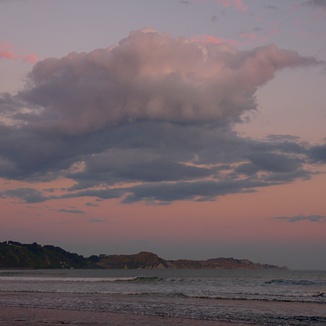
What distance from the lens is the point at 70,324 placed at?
2691 centimetres

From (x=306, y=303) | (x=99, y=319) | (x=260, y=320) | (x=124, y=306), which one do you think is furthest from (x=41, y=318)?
(x=306, y=303)

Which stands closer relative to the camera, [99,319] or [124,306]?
[99,319]

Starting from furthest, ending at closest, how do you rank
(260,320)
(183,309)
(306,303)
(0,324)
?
1. (306,303)
2. (183,309)
3. (260,320)
4. (0,324)

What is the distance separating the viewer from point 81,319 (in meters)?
29.3

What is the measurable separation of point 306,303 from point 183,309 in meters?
12.2

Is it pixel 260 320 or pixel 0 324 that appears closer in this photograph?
pixel 0 324

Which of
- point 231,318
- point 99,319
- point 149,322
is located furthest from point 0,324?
point 231,318

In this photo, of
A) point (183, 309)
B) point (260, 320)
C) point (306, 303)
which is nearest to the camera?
point (260, 320)

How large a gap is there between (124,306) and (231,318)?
1070 cm

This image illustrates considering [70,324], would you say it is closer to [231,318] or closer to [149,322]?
[149,322]

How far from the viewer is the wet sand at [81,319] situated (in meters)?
27.3

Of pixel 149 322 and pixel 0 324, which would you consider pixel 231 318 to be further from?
pixel 0 324

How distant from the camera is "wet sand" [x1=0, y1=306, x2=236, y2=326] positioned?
89.6 feet

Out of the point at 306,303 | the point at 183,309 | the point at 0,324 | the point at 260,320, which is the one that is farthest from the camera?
the point at 306,303
